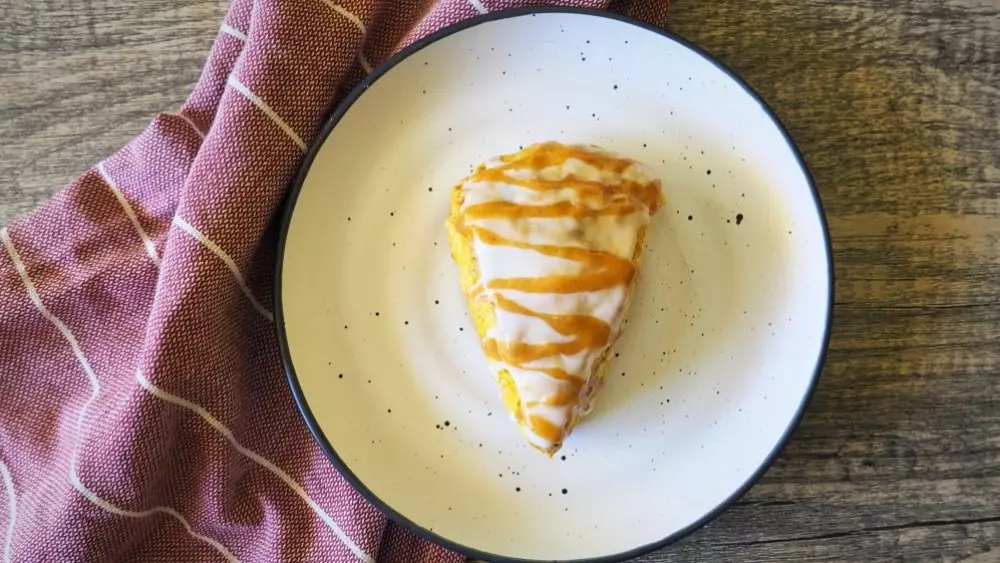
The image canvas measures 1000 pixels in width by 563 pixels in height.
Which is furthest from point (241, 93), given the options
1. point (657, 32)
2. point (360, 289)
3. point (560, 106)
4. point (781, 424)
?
point (781, 424)

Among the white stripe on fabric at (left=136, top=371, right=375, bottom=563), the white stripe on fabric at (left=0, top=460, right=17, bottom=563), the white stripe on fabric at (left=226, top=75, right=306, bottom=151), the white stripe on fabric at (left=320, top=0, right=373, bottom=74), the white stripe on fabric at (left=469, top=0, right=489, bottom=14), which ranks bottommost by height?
the white stripe on fabric at (left=0, top=460, right=17, bottom=563)

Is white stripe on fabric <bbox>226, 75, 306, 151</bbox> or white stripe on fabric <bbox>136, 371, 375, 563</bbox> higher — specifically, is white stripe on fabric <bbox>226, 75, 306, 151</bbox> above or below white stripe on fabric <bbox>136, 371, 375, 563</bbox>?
above

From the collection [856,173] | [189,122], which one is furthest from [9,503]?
[856,173]

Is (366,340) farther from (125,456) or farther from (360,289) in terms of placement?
(125,456)

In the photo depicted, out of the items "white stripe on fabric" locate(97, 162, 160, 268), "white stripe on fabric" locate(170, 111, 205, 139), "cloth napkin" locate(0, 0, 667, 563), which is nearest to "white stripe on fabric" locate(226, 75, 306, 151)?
"cloth napkin" locate(0, 0, 667, 563)

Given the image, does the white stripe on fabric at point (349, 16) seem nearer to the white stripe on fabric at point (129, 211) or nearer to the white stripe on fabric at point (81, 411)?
the white stripe on fabric at point (129, 211)

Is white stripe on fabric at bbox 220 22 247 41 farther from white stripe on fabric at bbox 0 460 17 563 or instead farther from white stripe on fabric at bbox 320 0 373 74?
white stripe on fabric at bbox 0 460 17 563
